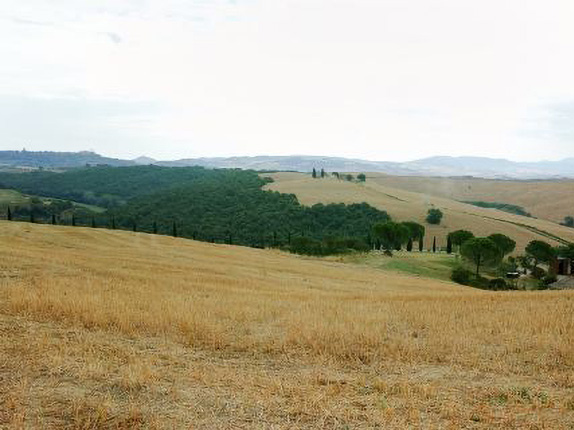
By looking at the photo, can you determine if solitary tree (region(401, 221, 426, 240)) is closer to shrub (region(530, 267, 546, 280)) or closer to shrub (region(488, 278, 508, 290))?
shrub (region(530, 267, 546, 280))

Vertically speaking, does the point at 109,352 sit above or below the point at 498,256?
above

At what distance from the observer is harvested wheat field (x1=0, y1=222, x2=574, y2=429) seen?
28.4ft

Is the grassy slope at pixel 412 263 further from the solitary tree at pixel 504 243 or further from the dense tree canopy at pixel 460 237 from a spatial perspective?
the dense tree canopy at pixel 460 237

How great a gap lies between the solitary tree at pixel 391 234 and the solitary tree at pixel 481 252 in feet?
64.1

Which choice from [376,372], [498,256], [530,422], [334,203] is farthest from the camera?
[334,203]

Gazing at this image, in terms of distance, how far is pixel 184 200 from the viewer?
15125 centimetres

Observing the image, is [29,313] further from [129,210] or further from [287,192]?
[287,192]

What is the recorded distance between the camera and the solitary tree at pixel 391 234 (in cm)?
9944

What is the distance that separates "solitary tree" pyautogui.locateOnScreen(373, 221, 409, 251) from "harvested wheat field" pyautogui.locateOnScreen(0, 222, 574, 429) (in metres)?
79.0

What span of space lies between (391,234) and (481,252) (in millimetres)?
22426

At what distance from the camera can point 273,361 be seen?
1241 cm

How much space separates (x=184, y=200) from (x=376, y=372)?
14363 centimetres

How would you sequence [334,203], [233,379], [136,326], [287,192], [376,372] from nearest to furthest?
[233,379] < [376,372] < [136,326] < [334,203] < [287,192]

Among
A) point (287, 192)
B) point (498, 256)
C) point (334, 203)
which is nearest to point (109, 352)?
point (498, 256)
